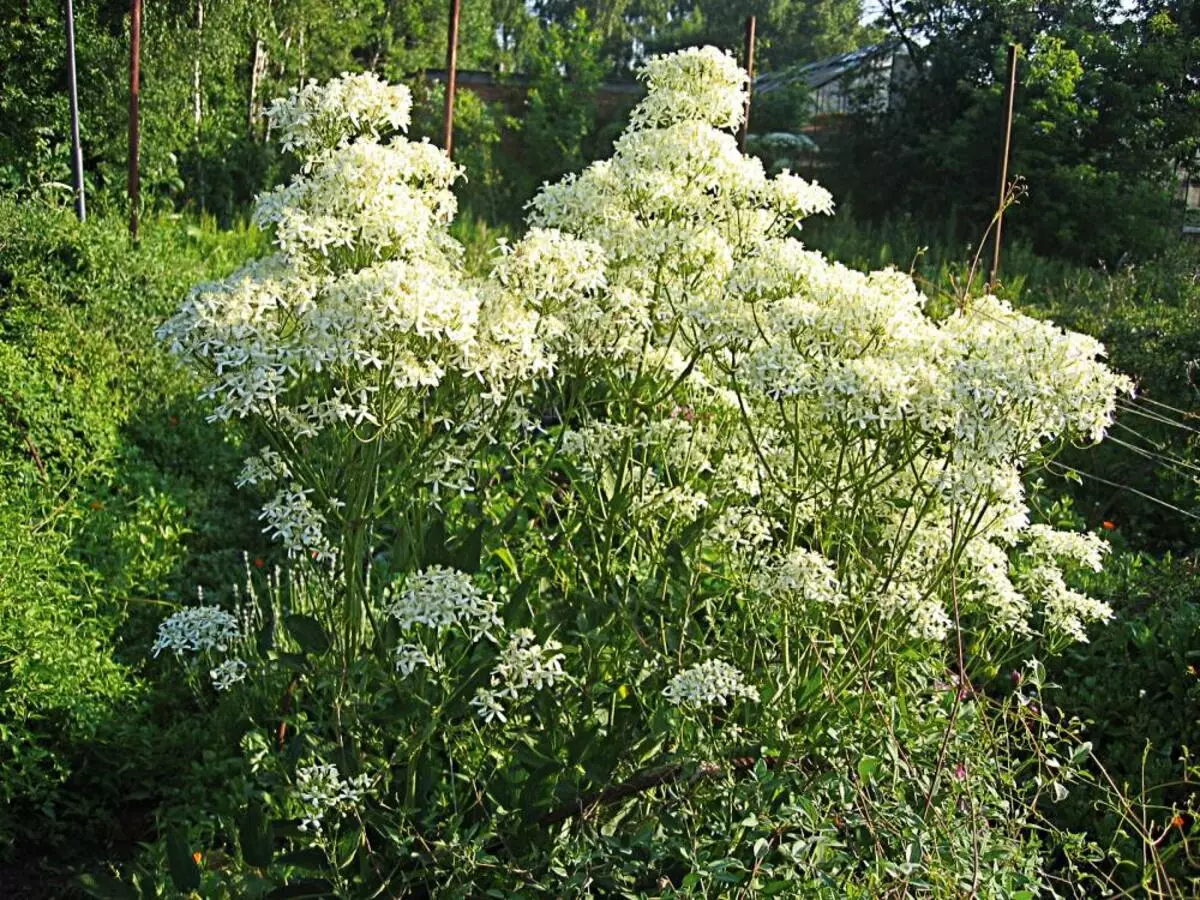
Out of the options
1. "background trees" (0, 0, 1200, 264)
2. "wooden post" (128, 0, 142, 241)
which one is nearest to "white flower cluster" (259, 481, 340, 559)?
"wooden post" (128, 0, 142, 241)

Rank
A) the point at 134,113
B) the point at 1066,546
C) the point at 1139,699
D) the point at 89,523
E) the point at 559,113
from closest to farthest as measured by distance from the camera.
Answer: the point at 1066,546 → the point at 1139,699 → the point at 89,523 → the point at 134,113 → the point at 559,113

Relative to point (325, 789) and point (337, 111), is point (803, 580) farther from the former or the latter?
point (337, 111)

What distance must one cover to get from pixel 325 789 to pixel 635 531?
93 cm

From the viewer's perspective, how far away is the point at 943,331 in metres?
2.39

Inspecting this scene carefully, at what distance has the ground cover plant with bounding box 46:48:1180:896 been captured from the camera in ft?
6.99

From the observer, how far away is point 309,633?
7.50 feet

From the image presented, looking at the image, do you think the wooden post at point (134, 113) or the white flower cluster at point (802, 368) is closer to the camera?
the white flower cluster at point (802, 368)

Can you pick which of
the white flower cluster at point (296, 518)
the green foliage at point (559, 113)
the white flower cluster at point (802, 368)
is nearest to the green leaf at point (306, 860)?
the white flower cluster at point (296, 518)

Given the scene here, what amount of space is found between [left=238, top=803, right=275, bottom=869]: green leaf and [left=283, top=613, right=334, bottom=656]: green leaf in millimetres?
301

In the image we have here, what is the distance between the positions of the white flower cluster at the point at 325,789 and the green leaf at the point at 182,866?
20cm

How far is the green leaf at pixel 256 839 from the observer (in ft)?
7.31

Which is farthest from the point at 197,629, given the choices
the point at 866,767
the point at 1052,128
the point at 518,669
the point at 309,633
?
the point at 1052,128

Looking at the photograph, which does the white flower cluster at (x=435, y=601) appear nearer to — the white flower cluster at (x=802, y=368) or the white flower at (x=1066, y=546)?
the white flower cluster at (x=802, y=368)

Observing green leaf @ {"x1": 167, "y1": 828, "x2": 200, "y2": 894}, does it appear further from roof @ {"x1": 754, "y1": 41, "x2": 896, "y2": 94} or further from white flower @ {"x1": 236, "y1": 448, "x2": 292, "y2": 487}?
roof @ {"x1": 754, "y1": 41, "x2": 896, "y2": 94}
